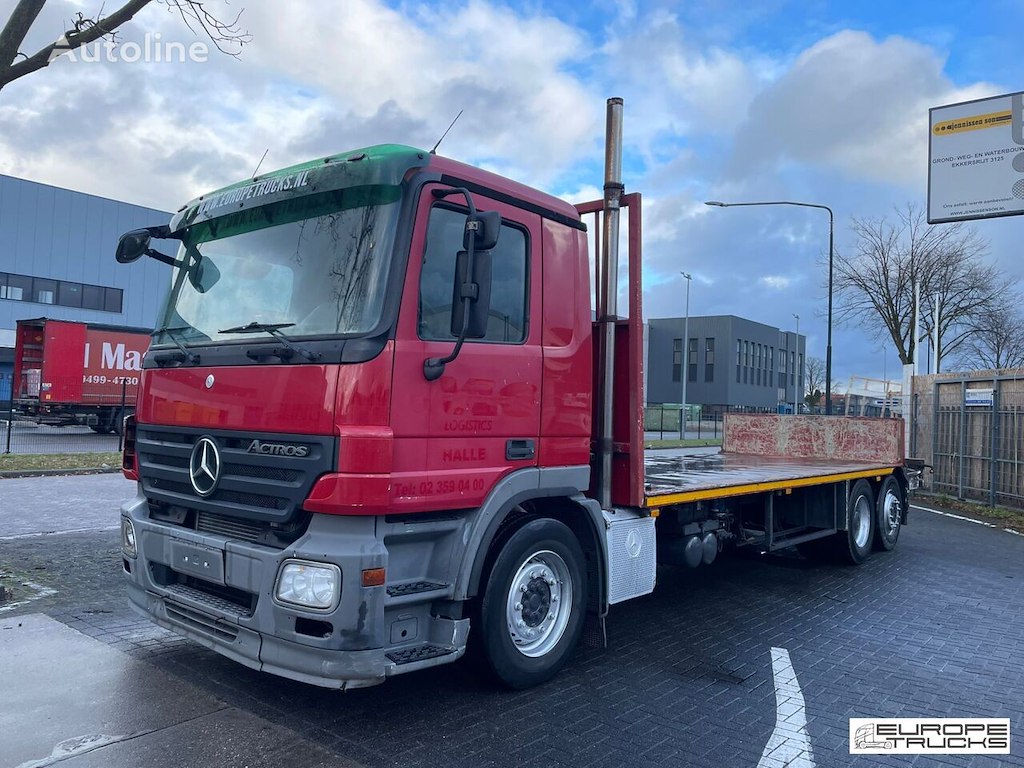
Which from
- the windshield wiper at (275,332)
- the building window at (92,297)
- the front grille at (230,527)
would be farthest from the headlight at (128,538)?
the building window at (92,297)

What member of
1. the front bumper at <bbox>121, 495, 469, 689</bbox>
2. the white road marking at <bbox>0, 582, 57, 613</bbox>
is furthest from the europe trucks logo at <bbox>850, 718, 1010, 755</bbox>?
the white road marking at <bbox>0, 582, 57, 613</bbox>

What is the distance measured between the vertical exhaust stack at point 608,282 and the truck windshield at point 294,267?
193 centimetres

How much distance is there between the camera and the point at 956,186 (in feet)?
52.3

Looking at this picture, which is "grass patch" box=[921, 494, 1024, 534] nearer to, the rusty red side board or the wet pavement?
the rusty red side board

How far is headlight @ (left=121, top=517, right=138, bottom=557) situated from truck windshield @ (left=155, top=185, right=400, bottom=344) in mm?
1155

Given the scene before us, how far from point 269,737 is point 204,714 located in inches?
19.0

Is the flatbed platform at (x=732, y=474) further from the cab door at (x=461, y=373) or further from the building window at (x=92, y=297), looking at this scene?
the building window at (x=92, y=297)

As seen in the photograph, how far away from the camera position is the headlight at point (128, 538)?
15.5ft

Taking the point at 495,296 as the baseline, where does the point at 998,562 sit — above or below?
below

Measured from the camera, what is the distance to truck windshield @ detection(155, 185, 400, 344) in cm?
393

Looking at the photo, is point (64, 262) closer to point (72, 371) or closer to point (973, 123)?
point (72, 371)

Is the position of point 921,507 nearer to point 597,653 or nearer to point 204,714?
point 597,653

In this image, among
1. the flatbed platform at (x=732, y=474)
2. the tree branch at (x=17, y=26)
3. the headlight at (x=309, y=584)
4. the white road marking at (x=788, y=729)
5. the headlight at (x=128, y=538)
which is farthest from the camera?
the tree branch at (x=17, y=26)

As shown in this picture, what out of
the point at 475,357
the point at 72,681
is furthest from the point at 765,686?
the point at 72,681
